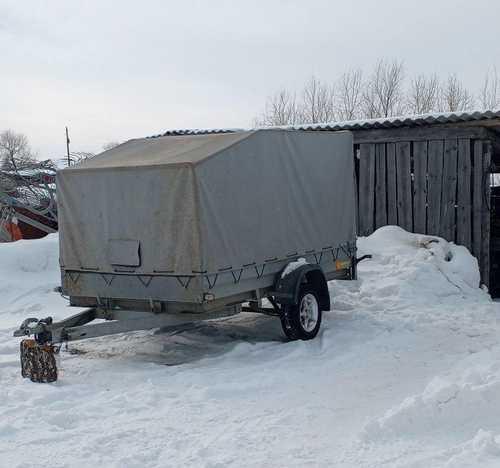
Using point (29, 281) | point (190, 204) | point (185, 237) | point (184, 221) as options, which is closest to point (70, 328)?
→ point (185, 237)

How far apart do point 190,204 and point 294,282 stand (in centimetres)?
182

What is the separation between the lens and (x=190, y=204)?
7113 millimetres

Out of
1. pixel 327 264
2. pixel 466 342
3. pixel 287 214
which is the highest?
pixel 287 214

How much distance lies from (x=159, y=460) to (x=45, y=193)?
1286 cm

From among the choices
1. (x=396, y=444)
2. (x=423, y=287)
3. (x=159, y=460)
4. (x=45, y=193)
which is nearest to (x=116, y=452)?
(x=159, y=460)

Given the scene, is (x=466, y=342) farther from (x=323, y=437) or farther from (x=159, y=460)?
(x=159, y=460)

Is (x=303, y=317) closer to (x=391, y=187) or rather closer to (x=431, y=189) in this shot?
(x=431, y=189)

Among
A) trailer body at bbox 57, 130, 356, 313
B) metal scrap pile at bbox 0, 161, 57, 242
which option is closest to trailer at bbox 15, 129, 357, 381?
trailer body at bbox 57, 130, 356, 313

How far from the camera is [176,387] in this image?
6.44 m

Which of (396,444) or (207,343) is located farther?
(207,343)

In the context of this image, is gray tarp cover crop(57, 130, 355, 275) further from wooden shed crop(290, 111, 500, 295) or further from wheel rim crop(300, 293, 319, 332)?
A: wooden shed crop(290, 111, 500, 295)

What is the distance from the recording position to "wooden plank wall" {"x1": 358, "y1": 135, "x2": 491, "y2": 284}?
41.6 feet

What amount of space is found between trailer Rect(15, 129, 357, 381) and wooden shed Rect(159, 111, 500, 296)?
485 cm

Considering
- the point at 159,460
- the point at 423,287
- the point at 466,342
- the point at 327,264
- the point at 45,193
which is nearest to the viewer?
the point at 159,460
